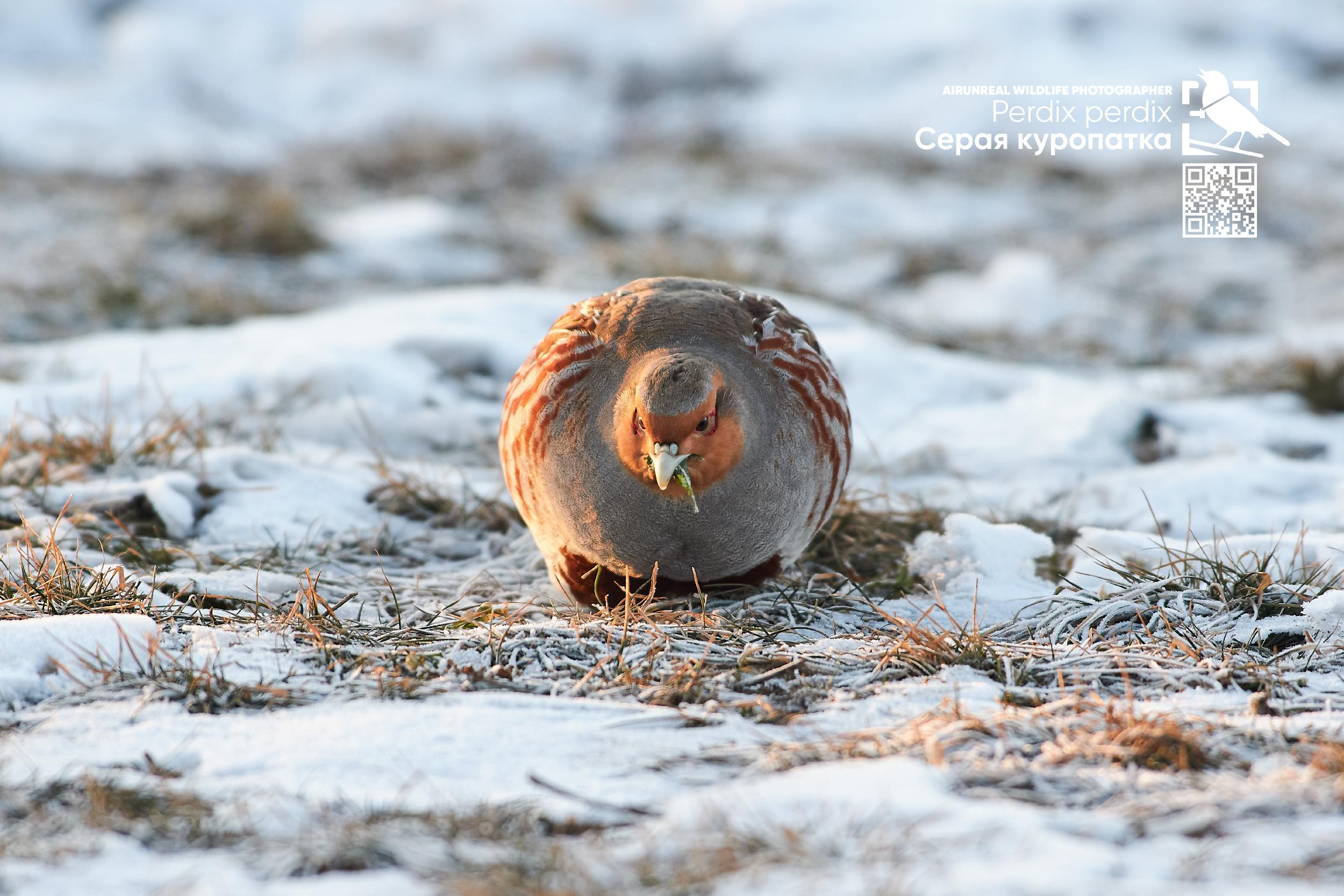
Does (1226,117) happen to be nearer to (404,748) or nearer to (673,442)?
(673,442)

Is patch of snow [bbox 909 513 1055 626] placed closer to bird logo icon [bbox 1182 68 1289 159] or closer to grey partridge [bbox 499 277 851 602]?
grey partridge [bbox 499 277 851 602]

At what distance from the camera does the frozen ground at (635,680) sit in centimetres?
188

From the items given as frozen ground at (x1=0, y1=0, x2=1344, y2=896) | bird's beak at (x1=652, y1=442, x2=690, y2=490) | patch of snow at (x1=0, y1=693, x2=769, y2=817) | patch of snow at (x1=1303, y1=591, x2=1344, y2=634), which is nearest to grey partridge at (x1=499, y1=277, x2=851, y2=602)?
bird's beak at (x1=652, y1=442, x2=690, y2=490)

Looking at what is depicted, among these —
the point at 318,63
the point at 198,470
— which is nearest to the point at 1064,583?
the point at 198,470

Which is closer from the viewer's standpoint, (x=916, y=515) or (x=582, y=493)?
(x=582, y=493)

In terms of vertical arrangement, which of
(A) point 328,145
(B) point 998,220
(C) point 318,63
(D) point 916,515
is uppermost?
(C) point 318,63

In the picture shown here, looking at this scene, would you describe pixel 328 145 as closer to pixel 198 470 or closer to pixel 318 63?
pixel 318 63

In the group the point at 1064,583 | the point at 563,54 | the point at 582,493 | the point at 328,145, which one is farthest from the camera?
the point at 563,54

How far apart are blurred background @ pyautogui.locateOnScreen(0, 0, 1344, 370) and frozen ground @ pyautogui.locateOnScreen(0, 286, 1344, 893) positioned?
299cm

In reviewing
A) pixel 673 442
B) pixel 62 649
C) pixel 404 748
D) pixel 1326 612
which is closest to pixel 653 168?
pixel 673 442

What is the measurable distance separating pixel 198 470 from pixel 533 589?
1.58 metres

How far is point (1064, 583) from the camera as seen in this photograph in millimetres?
3502

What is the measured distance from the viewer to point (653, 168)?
12211 mm

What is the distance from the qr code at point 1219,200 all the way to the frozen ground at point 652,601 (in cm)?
19
